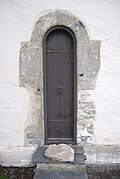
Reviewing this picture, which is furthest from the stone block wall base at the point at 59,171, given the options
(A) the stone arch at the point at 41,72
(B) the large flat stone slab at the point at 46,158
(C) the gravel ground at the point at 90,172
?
(A) the stone arch at the point at 41,72

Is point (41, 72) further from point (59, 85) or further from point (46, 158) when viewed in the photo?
point (46, 158)

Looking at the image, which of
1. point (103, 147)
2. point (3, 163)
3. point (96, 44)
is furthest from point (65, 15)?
point (3, 163)

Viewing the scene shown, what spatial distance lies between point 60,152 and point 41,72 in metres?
1.40

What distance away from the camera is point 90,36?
4.37 m

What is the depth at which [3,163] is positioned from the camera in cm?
467

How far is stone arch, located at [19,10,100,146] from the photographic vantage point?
4359mm

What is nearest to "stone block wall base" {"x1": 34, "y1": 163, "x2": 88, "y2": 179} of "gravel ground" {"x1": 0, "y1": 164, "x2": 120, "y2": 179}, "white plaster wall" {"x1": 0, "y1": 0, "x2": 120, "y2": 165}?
"gravel ground" {"x1": 0, "y1": 164, "x2": 120, "y2": 179}

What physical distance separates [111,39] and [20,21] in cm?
159

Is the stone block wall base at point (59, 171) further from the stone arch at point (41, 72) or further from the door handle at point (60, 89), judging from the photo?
the door handle at point (60, 89)

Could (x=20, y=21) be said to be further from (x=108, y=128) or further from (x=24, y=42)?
(x=108, y=128)

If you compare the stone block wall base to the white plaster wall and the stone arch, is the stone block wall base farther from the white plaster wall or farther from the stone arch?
the white plaster wall

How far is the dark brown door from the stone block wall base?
0.78 metres

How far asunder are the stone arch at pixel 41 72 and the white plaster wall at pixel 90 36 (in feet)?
0.29

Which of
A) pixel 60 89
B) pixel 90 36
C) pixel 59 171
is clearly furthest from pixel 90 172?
pixel 90 36
